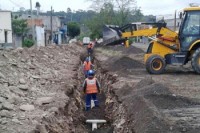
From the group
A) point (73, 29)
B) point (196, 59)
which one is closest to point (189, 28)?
point (196, 59)

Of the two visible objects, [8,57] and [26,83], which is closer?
[26,83]

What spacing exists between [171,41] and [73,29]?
62.2 metres

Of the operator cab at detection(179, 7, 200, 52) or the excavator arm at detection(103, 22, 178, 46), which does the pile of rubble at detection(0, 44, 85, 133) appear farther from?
the operator cab at detection(179, 7, 200, 52)

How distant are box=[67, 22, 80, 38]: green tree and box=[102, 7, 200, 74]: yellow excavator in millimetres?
60368

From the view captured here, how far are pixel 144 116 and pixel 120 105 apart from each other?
10.2 feet

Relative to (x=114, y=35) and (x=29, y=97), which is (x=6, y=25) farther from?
(x=29, y=97)

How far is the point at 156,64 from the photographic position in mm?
16047

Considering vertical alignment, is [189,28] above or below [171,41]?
above

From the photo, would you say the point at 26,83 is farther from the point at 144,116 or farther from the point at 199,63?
the point at 199,63

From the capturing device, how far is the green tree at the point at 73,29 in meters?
76.4

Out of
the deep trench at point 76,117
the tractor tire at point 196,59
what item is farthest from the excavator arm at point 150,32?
the deep trench at point 76,117

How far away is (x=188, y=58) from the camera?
15586 millimetres

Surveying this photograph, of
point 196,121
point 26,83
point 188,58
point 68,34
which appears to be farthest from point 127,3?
point 196,121

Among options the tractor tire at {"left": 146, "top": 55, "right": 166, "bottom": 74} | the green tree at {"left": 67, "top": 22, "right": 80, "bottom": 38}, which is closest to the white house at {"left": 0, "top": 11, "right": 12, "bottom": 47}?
the tractor tire at {"left": 146, "top": 55, "right": 166, "bottom": 74}
